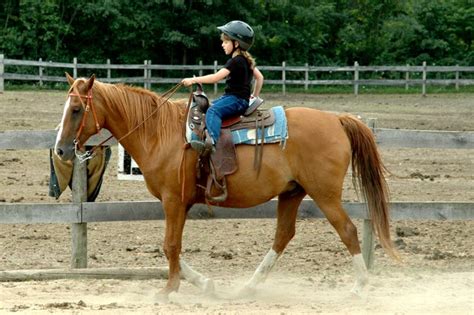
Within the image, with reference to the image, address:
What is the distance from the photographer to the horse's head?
8.00 metres

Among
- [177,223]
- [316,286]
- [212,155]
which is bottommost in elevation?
[316,286]

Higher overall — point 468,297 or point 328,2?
point 328,2

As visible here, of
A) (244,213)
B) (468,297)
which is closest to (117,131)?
(244,213)

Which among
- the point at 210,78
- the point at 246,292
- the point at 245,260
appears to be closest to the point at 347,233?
the point at 246,292

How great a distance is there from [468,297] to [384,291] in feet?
2.47

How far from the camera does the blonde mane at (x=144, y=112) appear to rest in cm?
833

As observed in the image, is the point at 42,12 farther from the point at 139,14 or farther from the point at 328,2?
the point at 328,2

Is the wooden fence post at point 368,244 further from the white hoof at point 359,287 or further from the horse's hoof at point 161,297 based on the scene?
the horse's hoof at point 161,297

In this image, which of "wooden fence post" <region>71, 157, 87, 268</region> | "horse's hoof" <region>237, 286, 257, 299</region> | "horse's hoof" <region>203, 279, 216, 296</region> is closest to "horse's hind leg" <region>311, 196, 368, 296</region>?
"horse's hoof" <region>237, 286, 257, 299</region>

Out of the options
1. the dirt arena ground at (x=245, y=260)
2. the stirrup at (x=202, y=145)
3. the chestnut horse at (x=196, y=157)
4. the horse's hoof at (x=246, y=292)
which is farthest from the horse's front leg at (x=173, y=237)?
the horse's hoof at (x=246, y=292)

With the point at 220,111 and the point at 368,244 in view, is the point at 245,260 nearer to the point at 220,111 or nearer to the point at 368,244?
the point at 368,244

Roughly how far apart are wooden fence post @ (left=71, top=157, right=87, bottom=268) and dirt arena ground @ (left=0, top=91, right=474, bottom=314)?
403 millimetres

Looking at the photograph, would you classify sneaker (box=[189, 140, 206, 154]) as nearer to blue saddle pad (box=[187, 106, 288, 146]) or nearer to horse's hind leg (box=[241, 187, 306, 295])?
blue saddle pad (box=[187, 106, 288, 146])

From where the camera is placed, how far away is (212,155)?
8.20m
